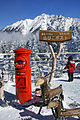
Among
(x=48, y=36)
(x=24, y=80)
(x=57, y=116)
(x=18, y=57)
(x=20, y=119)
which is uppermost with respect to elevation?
(x=48, y=36)

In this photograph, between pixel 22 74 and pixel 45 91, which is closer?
pixel 45 91

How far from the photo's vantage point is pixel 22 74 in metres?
4.32

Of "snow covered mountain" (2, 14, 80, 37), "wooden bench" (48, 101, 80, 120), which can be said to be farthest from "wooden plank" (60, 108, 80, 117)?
"snow covered mountain" (2, 14, 80, 37)

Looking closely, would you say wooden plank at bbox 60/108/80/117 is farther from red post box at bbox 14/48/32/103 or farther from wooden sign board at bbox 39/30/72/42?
wooden sign board at bbox 39/30/72/42

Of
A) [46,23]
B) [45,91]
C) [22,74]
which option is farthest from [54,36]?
[46,23]

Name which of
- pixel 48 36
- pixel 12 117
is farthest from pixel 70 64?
pixel 12 117

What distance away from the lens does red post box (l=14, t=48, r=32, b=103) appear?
4266 millimetres

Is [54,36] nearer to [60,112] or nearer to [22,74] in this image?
[22,74]

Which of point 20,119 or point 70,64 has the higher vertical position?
point 70,64

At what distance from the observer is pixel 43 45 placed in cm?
3816

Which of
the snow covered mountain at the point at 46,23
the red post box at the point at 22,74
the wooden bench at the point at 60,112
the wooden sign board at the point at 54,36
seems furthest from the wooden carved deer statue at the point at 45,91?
the snow covered mountain at the point at 46,23

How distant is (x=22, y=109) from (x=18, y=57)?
4.94 feet

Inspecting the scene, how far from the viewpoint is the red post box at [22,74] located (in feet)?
14.0

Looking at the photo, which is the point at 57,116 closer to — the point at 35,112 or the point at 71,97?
the point at 35,112
